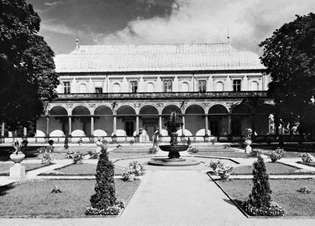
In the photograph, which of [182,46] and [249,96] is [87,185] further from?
[182,46]

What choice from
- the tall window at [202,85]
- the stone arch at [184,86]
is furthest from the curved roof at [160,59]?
the stone arch at [184,86]

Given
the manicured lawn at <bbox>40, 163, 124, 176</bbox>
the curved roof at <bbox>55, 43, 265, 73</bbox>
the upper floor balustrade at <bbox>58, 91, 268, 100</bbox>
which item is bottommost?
the manicured lawn at <bbox>40, 163, 124, 176</bbox>

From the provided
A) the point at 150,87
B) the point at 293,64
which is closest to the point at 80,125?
the point at 150,87

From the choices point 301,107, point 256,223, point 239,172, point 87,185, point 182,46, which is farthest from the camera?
point 182,46

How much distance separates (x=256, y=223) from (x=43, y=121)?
4530 cm

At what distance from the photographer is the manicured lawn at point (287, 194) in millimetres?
9992

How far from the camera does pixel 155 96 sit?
4659 cm

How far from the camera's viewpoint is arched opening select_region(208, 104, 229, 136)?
4859cm

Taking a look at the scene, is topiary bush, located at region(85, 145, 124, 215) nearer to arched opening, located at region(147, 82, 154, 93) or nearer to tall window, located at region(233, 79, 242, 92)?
arched opening, located at region(147, 82, 154, 93)

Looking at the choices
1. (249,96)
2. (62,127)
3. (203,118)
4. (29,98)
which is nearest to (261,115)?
(249,96)

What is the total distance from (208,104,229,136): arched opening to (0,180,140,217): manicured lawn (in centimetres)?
3539

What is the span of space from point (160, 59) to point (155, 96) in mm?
8937

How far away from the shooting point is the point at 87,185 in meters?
14.3

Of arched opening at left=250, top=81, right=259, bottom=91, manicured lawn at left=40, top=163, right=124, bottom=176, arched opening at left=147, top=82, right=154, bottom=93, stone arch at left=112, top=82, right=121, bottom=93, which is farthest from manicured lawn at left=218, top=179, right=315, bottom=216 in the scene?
stone arch at left=112, top=82, right=121, bottom=93
